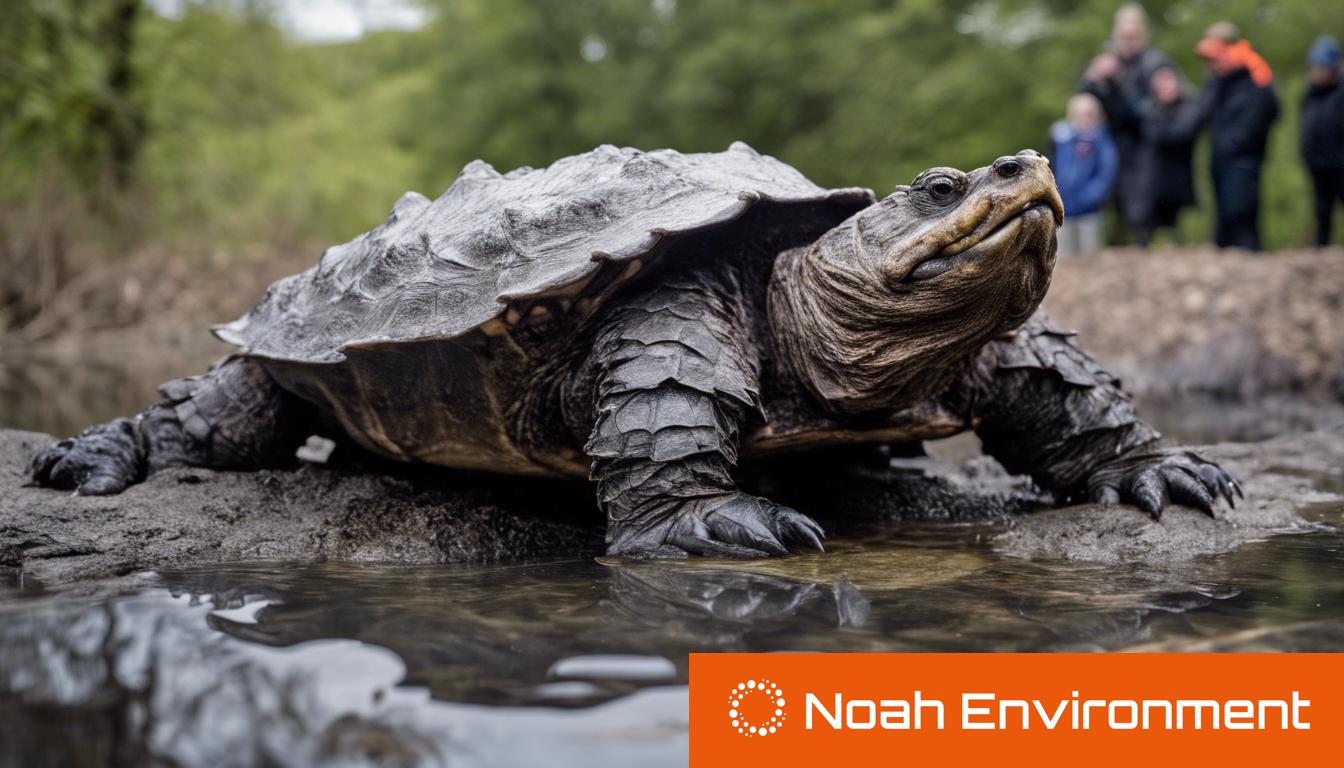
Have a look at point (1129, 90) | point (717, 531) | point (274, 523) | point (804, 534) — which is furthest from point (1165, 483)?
point (1129, 90)

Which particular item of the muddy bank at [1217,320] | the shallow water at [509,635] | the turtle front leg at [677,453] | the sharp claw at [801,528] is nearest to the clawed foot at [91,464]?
the shallow water at [509,635]

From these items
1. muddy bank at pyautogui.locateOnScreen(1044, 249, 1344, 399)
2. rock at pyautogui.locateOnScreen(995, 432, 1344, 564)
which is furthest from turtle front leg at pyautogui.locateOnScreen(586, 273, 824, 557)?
muddy bank at pyautogui.locateOnScreen(1044, 249, 1344, 399)

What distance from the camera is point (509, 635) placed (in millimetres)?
1688

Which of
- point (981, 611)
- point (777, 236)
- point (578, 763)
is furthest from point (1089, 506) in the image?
point (578, 763)

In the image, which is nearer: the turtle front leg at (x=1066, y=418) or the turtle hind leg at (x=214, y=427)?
the turtle front leg at (x=1066, y=418)

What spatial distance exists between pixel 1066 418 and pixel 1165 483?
1.11ft

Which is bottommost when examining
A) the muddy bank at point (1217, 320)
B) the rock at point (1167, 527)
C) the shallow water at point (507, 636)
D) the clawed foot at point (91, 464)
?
the shallow water at point (507, 636)

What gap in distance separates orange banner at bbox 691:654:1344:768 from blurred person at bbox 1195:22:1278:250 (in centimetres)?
865

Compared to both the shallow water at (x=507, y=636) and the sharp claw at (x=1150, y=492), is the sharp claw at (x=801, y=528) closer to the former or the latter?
the shallow water at (x=507, y=636)

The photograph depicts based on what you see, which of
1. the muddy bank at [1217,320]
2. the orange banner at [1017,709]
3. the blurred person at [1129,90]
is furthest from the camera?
the blurred person at [1129,90]

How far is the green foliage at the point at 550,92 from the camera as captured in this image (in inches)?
639

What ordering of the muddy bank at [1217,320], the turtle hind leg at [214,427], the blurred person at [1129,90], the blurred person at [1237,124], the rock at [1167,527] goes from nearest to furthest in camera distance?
1. the rock at [1167,527]
2. the turtle hind leg at [214,427]
3. the muddy bank at [1217,320]
4. the blurred person at [1237,124]
5. the blurred person at [1129,90]

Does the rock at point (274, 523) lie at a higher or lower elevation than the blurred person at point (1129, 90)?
lower

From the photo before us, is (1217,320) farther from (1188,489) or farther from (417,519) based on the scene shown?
(417,519)
